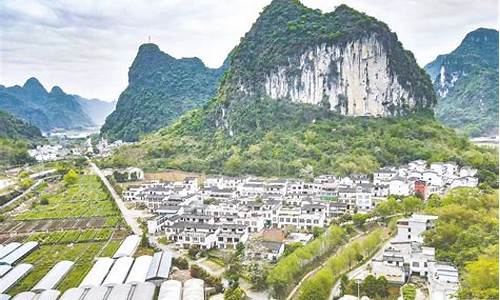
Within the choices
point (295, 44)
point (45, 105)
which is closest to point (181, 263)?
point (295, 44)

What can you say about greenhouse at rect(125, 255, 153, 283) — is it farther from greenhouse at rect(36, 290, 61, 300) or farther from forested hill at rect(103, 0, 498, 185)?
forested hill at rect(103, 0, 498, 185)

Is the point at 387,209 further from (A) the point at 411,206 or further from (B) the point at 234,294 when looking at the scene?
(B) the point at 234,294

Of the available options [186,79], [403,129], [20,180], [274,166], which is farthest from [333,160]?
[186,79]

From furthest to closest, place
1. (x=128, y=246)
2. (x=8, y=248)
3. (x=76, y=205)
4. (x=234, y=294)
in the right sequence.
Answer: (x=76, y=205) < (x=8, y=248) < (x=128, y=246) < (x=234, y=294)

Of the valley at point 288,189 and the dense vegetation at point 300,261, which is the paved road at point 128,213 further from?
the dense vegetation at point 300,261

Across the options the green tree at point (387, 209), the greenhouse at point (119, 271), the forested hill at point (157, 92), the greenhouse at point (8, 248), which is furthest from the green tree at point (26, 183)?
the forested hill at point (157, 92)

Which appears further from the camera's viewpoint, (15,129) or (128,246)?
(15,129)
